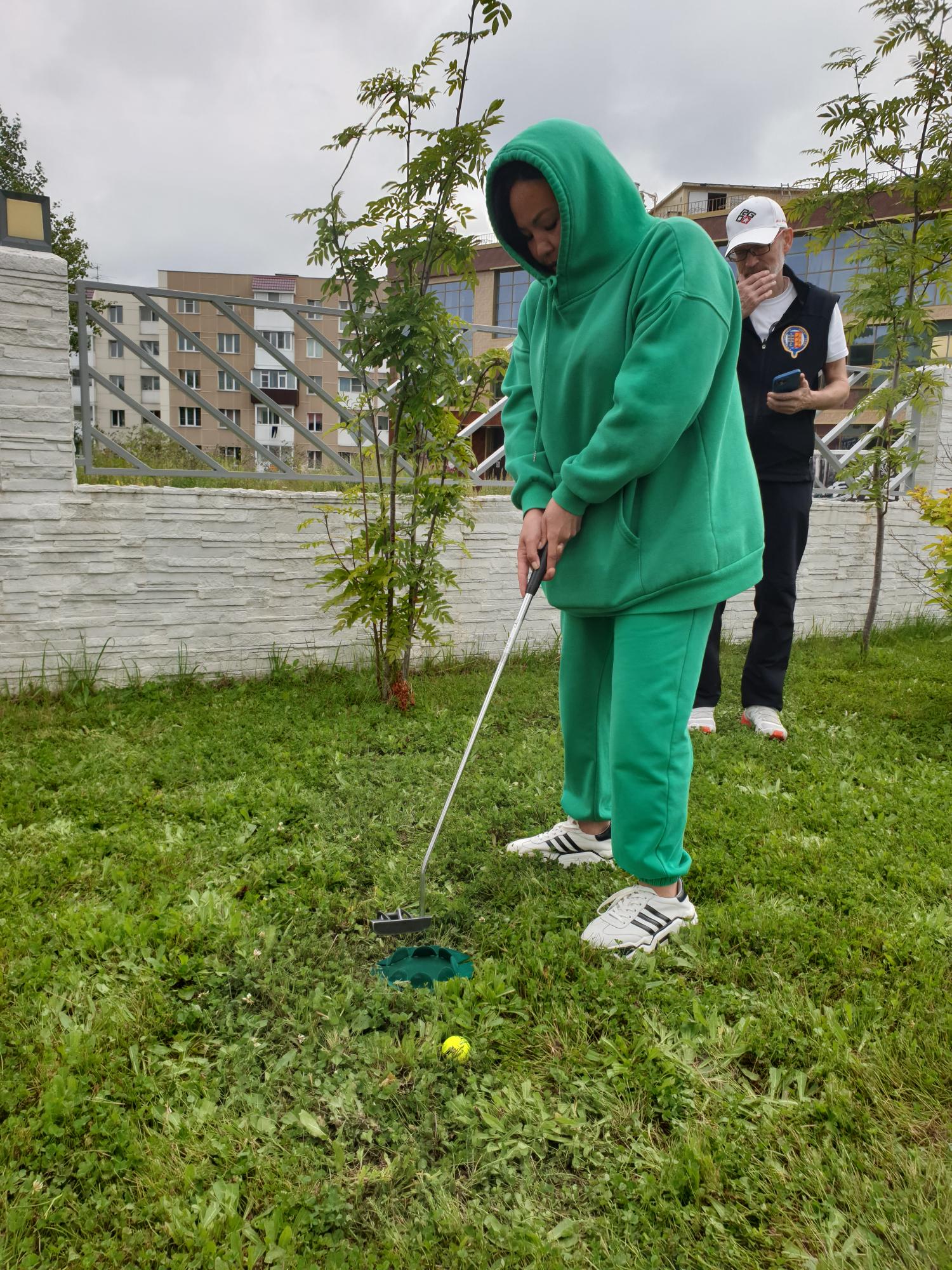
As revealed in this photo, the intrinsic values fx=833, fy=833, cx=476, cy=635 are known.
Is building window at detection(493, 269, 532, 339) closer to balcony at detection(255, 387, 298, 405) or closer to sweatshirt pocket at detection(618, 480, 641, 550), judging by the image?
balcony at detection(255, 387, 298, 405)

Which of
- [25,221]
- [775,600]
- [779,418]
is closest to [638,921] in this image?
[775,600]

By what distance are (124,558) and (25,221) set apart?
1.60 m

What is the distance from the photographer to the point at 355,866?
253 cm

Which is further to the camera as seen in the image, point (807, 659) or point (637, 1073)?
point (807, 659)

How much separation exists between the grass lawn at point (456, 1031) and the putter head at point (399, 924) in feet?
0.23

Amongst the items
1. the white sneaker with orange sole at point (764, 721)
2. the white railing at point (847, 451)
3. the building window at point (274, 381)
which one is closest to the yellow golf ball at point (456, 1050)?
the white sneaker with orange sole at point (764, 721)

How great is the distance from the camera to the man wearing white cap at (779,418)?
3.72m

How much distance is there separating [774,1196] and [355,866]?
145 cm

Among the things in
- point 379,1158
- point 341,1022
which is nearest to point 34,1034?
point 341,1022

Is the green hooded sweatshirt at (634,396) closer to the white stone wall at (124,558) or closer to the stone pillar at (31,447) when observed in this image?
the white stone wall at (124,558)

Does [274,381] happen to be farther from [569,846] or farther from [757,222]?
[569,846]

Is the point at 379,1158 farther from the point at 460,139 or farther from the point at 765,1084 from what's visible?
the point at 460,139

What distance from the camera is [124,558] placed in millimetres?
4164

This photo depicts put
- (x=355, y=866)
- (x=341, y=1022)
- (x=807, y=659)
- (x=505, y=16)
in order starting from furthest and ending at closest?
(x=807, y=659) → (x=505, y=16) → (x=355, y=866) → (x=341, y=1022)
